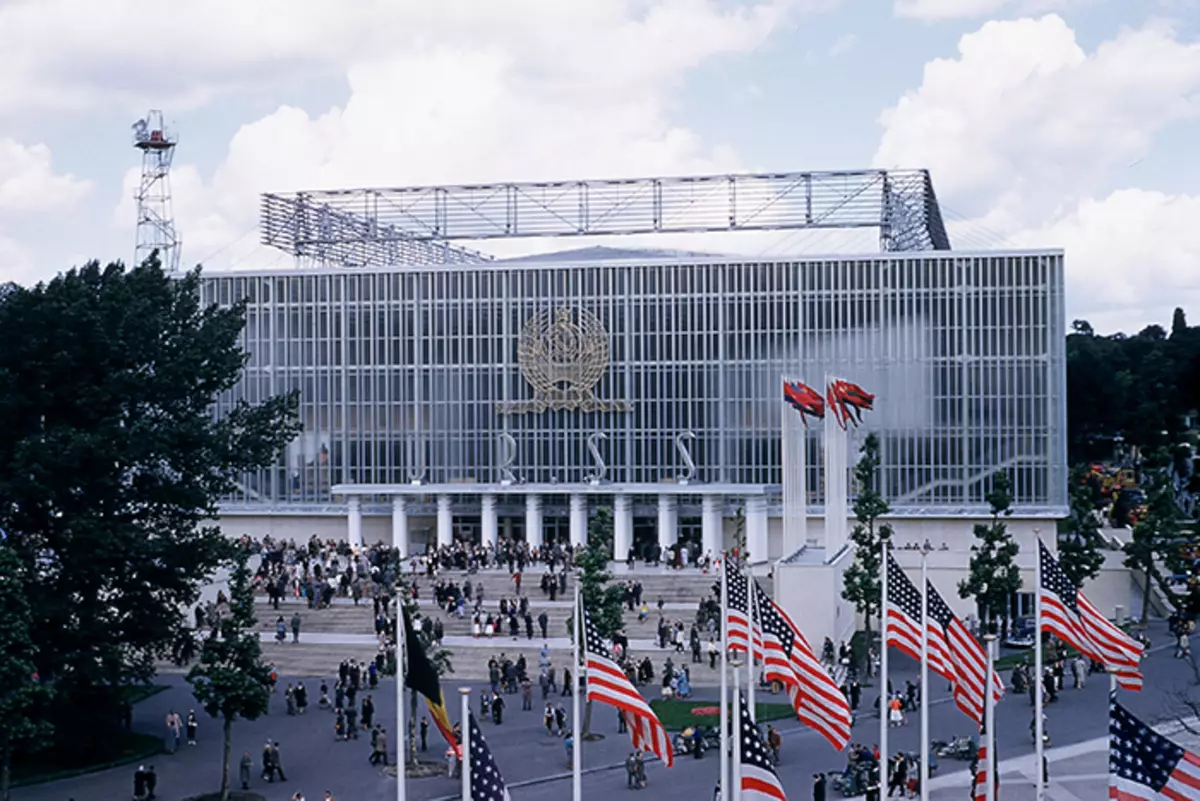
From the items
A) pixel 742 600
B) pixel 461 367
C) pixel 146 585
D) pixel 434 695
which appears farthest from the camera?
pixel 461 367

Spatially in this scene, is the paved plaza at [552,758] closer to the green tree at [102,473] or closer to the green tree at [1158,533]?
the green tree at [102,473]

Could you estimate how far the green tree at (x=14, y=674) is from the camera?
36.7 m

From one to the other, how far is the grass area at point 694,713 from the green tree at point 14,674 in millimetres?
18743

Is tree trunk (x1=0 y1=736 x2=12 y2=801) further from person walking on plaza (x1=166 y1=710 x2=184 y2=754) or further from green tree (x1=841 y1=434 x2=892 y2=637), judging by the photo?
green tree (x1=841 y1=434 x2=892 y2=637)

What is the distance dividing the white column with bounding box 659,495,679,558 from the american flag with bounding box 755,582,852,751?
46573 millimetres

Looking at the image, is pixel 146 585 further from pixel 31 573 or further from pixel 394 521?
pixel 394 521

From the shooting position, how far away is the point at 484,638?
59.0 m

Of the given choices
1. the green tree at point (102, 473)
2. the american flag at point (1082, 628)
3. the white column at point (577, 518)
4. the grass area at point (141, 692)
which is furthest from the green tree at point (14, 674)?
the white column at point (577, 518)

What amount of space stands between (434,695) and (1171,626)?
46430 millimetres

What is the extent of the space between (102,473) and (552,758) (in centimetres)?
1577

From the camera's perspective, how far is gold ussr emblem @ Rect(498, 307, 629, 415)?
82750mm

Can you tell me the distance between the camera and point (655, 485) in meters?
77.8

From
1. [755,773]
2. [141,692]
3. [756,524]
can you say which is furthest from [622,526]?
[755,773]

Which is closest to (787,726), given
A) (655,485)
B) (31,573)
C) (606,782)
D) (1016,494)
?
(606,782)
